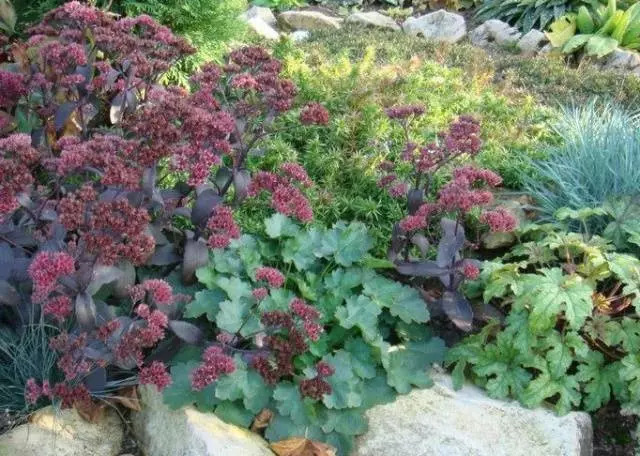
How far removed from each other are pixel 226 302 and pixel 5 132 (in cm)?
159

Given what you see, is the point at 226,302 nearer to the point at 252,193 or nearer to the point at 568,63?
the point at 252,193

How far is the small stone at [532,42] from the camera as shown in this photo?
8.57 metres

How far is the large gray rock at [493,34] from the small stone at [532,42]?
0.76 ft

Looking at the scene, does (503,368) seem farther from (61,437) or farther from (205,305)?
(61,437)

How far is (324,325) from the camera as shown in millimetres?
3305

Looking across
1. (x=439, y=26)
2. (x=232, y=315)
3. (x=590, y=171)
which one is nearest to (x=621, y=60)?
(x=439, y=26)

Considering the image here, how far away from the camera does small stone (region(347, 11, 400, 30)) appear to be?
29.8 ft

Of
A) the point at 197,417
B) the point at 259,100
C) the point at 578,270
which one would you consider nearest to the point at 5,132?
the point at 259,100

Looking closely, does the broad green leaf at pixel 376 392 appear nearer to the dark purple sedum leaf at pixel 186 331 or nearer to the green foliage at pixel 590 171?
the dark purple sedum leaf at pixel 186 331

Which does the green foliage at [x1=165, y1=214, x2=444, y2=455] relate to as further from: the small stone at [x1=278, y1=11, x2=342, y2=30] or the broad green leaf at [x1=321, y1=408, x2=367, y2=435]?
the small stone at [x1=278, y1=11, x2=342, y2=30]

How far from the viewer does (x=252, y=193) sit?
10.8 ft

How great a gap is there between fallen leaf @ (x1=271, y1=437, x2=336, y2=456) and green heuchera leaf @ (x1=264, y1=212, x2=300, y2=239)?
906 millimetres

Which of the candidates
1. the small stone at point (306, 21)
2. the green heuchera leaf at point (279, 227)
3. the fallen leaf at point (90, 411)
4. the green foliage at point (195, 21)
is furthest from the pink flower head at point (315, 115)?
the small stone at point (306, 21)

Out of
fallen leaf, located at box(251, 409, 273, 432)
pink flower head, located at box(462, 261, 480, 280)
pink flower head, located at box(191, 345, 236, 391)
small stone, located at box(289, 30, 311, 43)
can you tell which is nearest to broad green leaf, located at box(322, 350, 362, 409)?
fallen leaf, located at box(251, 409, 273, 432)
